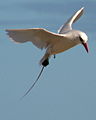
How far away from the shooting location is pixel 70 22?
23.3 metres

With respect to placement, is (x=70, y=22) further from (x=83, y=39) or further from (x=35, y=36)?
(x=83, y=39)

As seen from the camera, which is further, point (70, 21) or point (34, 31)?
point (70, 21)

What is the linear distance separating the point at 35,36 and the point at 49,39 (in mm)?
370

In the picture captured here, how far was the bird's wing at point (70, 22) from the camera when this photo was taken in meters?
22.3

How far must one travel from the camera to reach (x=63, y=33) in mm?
21656

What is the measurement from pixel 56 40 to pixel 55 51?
0.28 m

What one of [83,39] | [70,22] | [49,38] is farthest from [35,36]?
[70,22]

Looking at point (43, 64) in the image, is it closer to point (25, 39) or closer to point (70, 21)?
point (25, 39)

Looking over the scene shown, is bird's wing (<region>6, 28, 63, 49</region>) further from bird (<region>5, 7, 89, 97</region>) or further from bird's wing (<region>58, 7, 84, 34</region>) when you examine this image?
bird's wing (<region>58, 7, 84, 34</region>)

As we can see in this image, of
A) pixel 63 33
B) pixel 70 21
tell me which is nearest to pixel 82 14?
pixel 70 21

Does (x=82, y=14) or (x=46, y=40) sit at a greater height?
(x=82, y=14)

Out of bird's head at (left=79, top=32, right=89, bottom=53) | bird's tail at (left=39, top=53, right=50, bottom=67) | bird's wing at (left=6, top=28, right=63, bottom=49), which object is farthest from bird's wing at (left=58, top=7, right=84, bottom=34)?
bird's head at (left=79, top=32, right=89, bottom=53)

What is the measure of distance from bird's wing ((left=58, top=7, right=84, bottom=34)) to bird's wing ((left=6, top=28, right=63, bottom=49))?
749 millimetres

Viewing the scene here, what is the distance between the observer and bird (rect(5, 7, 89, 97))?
20.5 metres
